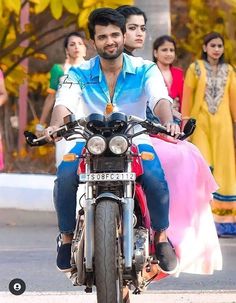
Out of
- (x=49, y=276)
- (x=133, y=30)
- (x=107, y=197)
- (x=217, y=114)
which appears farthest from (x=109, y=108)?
(x=217, y=114)

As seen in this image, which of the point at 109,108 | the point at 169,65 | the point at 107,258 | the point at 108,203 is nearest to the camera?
the point at 107,258

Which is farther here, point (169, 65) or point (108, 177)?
point (169, 65)

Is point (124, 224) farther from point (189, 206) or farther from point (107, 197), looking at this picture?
point (189, 206)

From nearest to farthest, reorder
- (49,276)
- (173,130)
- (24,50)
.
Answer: (173,130) < (49,276) < (24,50)

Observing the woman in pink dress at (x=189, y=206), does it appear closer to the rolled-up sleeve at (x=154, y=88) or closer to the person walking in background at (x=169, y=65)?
the rolled-up sleeve at (x=154, y=88)

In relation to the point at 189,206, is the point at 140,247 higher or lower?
lower

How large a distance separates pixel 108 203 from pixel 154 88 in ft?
2.98

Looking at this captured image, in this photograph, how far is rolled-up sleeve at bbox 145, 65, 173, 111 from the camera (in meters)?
7.37

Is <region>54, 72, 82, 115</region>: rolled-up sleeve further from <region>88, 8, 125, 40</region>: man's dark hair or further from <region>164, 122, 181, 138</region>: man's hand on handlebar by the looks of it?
<region>164, 122, 181, 138</region>: man's hand on handlebar

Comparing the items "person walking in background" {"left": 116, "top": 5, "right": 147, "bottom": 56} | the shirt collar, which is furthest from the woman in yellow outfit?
the shirt collar

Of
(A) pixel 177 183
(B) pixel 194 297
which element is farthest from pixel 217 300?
(A) pixel 177 183

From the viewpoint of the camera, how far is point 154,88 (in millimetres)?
7391

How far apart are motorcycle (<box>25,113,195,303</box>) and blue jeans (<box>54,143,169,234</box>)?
10 cm

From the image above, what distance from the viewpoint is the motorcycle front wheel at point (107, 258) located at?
6.64 metres
